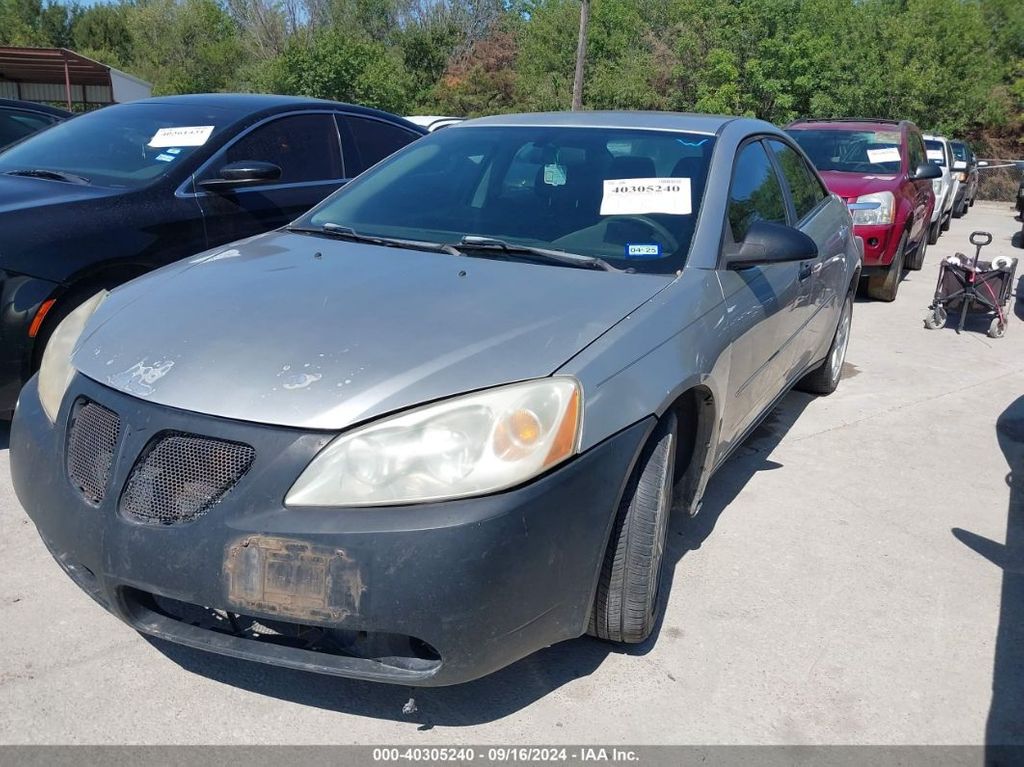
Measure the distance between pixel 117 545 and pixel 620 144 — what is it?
7.76ft

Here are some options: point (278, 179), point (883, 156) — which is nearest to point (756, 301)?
point (278, 179)

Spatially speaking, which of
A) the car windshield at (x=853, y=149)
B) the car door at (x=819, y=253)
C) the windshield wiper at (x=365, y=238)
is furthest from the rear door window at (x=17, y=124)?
the car windshield at (x=853, y=149)

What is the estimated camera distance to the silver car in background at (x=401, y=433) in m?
2.08

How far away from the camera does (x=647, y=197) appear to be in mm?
3275

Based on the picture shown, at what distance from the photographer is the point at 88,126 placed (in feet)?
17.2

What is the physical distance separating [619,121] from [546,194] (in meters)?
0.63

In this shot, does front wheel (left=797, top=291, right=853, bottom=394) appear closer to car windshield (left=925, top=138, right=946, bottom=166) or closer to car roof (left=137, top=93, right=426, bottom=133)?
car roof (left=137, top=93, right=426, bottom=133)

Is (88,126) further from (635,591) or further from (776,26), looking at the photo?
(776,26)

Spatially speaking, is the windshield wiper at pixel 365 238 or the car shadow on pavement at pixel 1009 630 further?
the windshield wiper at pixel 365 238

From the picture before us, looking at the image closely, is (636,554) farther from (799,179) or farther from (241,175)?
(241,175)

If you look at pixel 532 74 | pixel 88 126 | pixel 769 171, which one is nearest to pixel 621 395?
pixel 769 171

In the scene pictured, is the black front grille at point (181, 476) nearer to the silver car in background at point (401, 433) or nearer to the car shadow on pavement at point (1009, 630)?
the silver car in background at point (401, 433)

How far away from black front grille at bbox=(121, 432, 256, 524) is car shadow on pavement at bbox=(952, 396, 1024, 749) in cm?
213

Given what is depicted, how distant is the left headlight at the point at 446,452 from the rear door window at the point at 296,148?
11.0 ft
